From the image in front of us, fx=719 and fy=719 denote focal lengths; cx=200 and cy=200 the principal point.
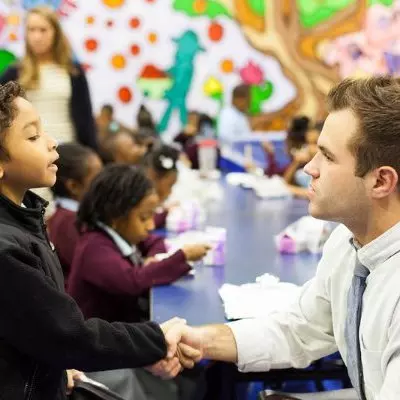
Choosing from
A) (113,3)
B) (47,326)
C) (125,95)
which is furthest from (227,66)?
(47,326)

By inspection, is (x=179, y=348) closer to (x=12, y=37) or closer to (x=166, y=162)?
(x=166, y=162)

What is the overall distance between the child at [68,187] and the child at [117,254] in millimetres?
288

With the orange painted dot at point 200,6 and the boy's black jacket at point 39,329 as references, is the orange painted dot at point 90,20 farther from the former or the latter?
the boy's black jacket at point 39,329

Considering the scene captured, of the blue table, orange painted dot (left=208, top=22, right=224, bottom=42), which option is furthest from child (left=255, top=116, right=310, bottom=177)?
orange painted dot (left=208, top=22, right=224, bottom=42)

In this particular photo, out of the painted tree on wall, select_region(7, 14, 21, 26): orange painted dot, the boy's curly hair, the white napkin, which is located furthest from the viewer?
the painted tree on wall

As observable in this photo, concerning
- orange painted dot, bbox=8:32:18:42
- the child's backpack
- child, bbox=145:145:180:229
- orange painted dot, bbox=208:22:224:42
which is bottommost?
the child's backpack

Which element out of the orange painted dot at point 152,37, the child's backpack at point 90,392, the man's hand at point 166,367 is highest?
the orange painted dot at point 152,37

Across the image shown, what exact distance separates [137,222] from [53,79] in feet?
5.11

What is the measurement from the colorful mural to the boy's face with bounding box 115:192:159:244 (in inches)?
231

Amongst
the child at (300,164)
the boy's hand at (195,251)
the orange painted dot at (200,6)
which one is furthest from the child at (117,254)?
the orange painted dot at (200,6)

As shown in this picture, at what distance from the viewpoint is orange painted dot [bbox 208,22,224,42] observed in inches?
335

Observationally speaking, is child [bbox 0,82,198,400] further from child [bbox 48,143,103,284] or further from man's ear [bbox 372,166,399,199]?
child [bbox 48,143,103,284]

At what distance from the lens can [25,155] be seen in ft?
5.10

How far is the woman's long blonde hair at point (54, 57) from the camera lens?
3.89m
